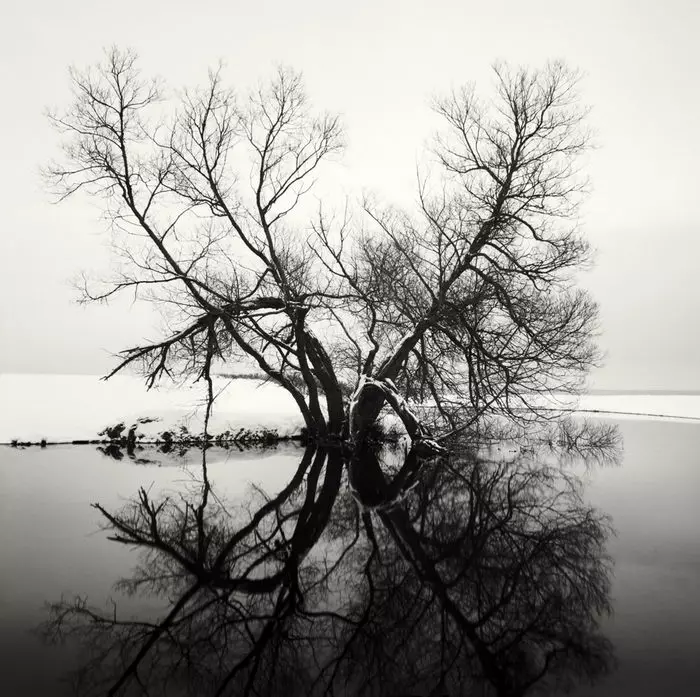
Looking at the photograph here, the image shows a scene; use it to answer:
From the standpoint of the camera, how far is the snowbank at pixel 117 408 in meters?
19.7

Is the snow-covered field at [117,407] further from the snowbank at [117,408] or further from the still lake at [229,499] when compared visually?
the still lake at [229,499]

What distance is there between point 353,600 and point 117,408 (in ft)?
58.2

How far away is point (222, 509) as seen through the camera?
980 cm

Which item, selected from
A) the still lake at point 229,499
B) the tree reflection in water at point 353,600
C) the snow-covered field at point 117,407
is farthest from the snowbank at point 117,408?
the tree reflection in water at point 353,600

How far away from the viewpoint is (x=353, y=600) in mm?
5719

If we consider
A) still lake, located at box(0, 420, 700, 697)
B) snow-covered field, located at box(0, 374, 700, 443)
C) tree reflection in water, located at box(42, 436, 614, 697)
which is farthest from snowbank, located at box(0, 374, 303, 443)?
tree reflection in water, located at box(42, 436, 614, 697)

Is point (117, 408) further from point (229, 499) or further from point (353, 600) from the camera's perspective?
point (353, 600)

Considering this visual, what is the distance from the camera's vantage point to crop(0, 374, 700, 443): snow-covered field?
19.8m

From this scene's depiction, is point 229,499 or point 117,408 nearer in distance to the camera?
point 229,499

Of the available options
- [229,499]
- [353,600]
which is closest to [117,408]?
[229,499]

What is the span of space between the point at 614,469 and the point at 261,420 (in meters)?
11.9

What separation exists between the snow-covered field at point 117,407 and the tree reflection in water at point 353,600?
32.7ft

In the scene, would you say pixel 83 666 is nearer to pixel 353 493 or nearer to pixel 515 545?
pixel 515 545

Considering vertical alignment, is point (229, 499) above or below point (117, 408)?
below
